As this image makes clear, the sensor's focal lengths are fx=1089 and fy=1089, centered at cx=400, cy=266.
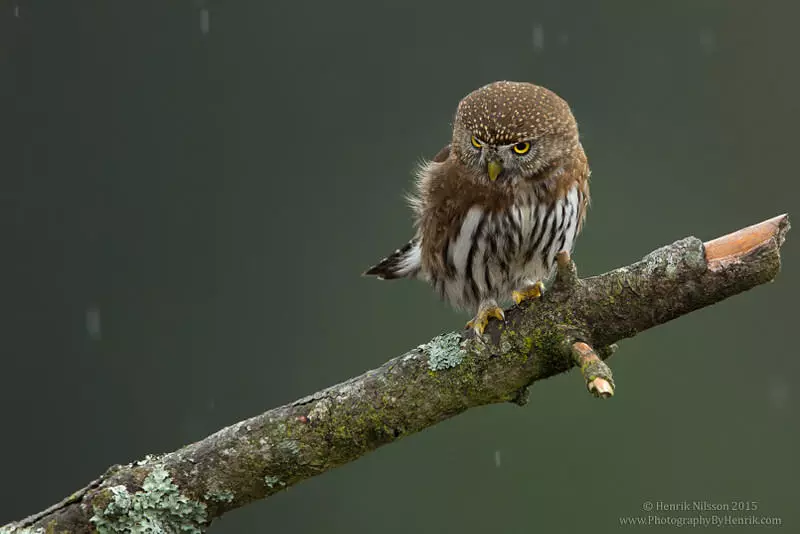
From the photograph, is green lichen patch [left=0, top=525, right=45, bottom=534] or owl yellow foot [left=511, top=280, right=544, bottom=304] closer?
green lichen patch [left=0, top=525, right=45, bottom=534]

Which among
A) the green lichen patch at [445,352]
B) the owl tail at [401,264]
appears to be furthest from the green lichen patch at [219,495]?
the owl tail at [401,264]

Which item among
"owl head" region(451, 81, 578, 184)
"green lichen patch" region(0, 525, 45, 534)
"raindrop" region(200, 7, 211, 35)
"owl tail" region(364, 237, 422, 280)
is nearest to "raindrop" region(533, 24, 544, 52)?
"raindrop" region(200, 7, 211, 35)

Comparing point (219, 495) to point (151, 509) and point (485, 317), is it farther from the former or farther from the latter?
point (485, 317)

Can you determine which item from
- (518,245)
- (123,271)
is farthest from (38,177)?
(518,245)

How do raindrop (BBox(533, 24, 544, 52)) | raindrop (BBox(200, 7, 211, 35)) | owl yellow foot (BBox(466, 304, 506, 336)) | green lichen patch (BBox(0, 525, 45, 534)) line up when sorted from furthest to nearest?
raindrop (BBox(200, 7, 211, 35)), raindrop (BBox(533, 24, 544, 52)), owl yellow foot (BBox(466, 304, 506, 336)), green lichen patch (BBox(0, 525, 45, 534))

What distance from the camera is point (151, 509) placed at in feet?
12.0

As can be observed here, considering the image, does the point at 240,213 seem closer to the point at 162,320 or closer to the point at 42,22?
the point at 162,320

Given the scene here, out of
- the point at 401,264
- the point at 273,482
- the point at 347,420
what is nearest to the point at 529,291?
the point at 401,264

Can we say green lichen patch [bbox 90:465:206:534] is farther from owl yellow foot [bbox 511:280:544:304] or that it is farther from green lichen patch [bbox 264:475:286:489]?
owl yellow foot [bbox 511:280:544:304]

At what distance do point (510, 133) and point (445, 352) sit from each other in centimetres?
125

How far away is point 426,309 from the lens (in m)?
11.7

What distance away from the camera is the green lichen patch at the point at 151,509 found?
12.0 ft

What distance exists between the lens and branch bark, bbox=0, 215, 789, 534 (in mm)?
3602

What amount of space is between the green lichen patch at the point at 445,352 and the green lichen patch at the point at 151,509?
93 cm
